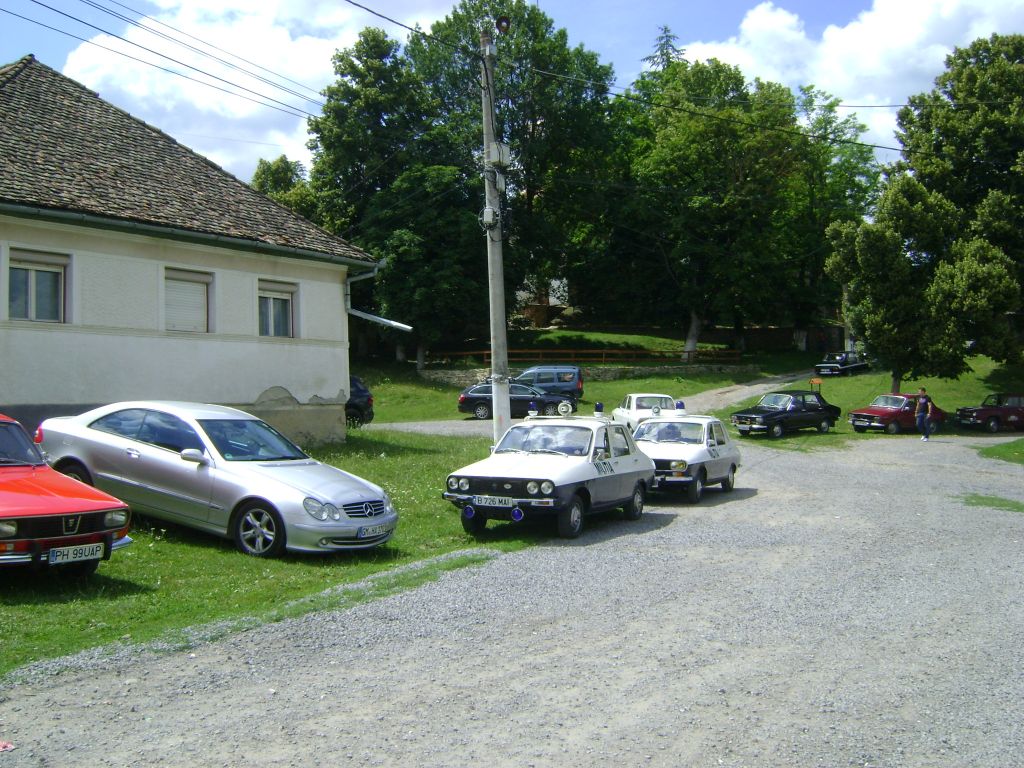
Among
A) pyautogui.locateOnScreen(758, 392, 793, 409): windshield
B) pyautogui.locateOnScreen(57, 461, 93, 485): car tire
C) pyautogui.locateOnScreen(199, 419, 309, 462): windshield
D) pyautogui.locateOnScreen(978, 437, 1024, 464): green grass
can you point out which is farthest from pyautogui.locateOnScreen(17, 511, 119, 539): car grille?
pyautogui.locateOnScreen(758, 392, 793, 409): windshield

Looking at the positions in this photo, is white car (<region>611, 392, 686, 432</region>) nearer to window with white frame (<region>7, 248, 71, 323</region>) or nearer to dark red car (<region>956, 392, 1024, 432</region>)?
dark red car (<region>956, 392, 1024, 432</region>)

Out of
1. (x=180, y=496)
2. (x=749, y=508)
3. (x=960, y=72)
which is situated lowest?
(x=749, y=508)

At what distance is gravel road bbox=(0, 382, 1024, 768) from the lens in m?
5.00

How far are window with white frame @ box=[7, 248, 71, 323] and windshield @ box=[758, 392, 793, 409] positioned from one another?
23.8 m

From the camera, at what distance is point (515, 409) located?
3550 cm

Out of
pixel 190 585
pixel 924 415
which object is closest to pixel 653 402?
pixel 924 415

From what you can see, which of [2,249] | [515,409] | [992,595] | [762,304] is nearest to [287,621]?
[992,595]

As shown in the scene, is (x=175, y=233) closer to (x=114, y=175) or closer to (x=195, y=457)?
(x=114, y=175)

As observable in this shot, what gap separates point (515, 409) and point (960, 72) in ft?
83.5

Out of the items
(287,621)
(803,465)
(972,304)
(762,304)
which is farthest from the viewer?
(762,304)

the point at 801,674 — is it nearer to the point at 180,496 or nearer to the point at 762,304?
the point at 180,496

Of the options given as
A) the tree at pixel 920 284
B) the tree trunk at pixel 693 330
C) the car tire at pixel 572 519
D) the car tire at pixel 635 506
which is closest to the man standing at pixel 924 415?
the tree at pixel 920 284

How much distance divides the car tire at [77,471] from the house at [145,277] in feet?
15.9

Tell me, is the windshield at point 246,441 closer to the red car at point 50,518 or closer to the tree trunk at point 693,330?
the red car at point 50,518
